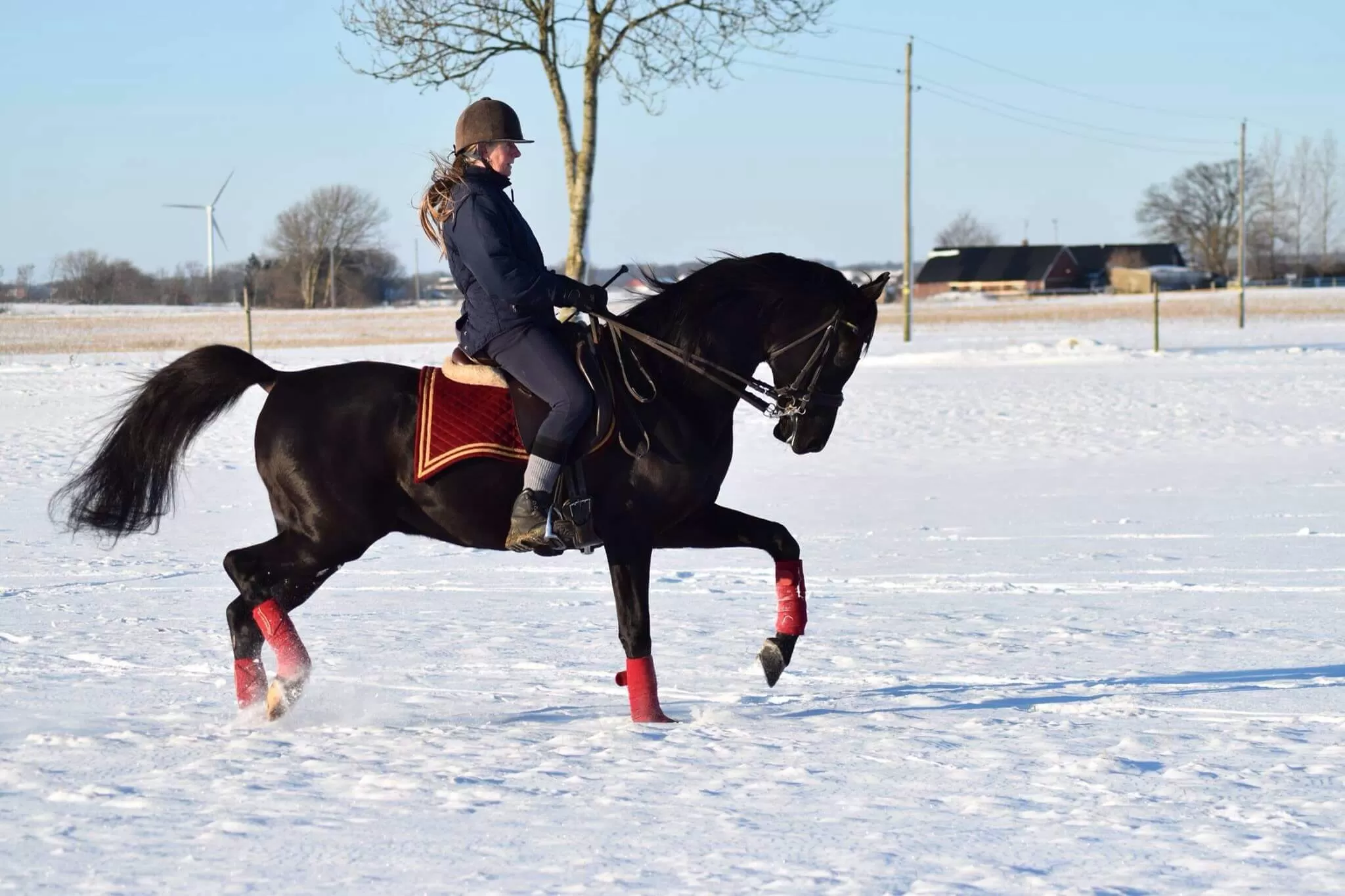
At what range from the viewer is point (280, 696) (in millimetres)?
6172

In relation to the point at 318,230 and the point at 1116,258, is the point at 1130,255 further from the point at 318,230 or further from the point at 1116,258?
the point at 318,230

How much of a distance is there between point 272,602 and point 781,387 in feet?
7.58

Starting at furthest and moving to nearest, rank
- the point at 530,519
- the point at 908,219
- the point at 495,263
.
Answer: the point at 908,219 < the point at 530,519 < the point at 495,263

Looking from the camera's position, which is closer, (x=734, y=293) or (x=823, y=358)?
(x=823, y=358)

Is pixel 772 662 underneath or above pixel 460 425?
underneath

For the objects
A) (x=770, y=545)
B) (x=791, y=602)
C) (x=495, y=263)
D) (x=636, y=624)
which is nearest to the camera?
(x=495, y=263)

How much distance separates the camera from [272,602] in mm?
6320

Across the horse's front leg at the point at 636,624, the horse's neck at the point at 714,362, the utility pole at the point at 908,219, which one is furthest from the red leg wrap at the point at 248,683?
the utility pole at the point at 908,219

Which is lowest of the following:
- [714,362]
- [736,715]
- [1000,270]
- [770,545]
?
[736,715]

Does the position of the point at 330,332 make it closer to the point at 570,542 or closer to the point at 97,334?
the point at 97,334

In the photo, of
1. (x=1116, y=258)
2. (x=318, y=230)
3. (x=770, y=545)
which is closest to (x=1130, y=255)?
(x=1116, y=258)

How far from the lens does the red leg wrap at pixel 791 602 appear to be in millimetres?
6473

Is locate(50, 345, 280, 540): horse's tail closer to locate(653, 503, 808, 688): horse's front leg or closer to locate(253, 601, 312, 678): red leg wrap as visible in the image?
locate(253, 601, 312, 678): red leg wrap

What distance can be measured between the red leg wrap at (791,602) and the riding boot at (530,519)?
41.6 inches
